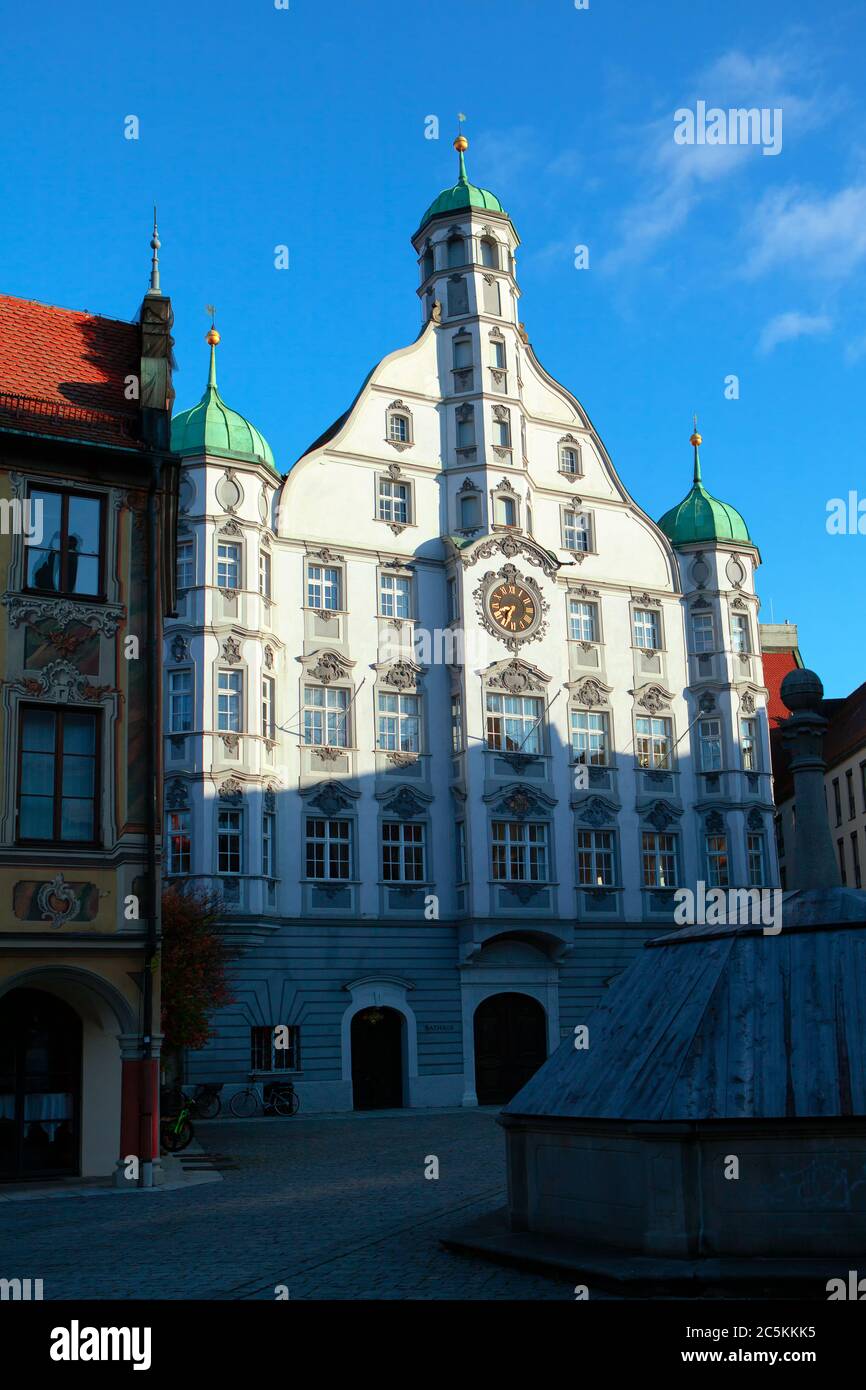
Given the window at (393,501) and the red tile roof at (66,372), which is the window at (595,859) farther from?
the red tile roof at (66,372)

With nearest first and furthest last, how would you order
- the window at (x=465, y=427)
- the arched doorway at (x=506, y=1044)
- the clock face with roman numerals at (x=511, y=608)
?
the arched doorway at (x=506, y=1044), the clock face with roman numerals at (x=511, y=608), the window at (x=465, y=427)

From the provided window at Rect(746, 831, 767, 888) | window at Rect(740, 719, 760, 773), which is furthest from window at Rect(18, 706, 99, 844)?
window at Rect(740, 719, 760, 773)

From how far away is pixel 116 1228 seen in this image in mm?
14781

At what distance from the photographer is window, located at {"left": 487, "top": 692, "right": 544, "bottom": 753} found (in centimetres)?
4075

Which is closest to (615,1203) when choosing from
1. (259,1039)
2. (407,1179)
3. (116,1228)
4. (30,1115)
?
(116,1228)

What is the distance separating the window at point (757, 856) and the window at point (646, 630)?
672 centimetres

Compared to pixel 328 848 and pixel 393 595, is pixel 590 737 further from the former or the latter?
pixel 328 848

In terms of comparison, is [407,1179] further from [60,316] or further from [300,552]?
[300,552]

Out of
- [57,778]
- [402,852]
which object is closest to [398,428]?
[402,852]

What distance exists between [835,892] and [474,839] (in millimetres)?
27723

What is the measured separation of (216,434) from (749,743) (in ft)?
63.9

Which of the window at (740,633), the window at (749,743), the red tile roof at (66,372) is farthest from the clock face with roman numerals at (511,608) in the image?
the red tile roof at (66,372)

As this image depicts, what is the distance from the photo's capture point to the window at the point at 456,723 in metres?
40.3

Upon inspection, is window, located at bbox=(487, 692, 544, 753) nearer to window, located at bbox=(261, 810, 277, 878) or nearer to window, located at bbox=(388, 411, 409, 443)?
window, located at bbox=(261, 810, 277, 878)
